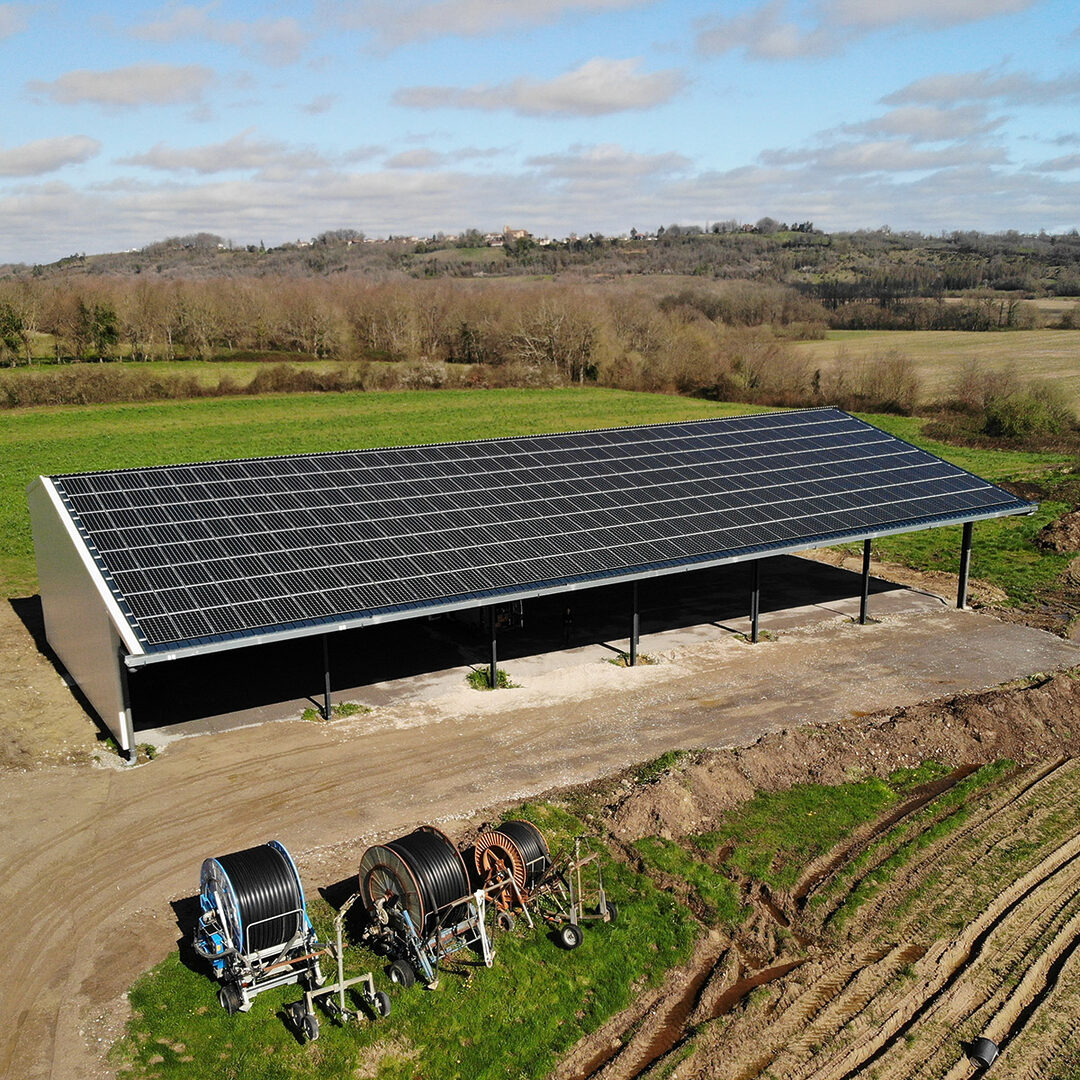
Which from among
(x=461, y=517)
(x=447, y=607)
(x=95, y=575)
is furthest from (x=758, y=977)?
(x=95, y=575)

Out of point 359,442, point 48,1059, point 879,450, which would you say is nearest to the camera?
point 48,1059

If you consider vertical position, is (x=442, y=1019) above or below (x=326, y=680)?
below

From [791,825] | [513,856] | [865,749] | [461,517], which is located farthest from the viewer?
[461,517]

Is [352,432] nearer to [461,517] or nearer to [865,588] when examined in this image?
[461,517]

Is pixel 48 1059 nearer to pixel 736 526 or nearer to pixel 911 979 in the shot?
pixel 911 979

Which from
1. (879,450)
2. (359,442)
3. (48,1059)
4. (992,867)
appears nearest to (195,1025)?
(48,1059)
